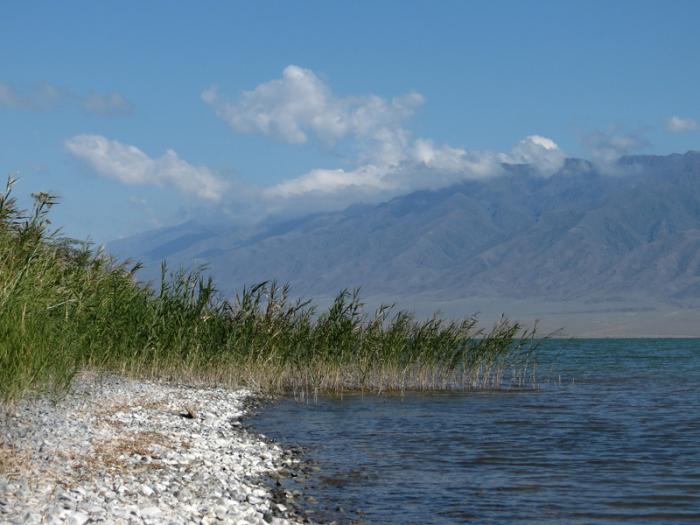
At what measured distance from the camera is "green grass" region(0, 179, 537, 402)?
22.1m

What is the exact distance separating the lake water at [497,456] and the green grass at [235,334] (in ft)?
4.53

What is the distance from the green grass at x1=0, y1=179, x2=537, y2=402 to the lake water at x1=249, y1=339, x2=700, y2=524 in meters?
1.38

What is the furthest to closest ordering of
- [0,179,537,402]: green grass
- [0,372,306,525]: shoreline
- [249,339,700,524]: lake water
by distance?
[0,179,537,402]: green grass < [249,339,700,524]: lake water < [0,372,306,525]: shoreline

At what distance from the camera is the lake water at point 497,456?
13891mm

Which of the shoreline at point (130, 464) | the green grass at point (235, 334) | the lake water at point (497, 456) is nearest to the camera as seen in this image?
the shoreline at point (130, 464)

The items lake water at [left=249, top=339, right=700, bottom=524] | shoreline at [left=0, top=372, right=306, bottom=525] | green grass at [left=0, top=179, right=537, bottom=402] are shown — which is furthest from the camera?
green grass at [left=0, top=179, right=537, bottom=402]

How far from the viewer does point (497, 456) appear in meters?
18.9

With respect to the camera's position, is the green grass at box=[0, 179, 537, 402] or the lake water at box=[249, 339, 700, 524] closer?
the lake water at box=[249, 339, 700, 524]

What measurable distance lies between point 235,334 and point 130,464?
13692mm

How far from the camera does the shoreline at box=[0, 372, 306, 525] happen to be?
10672 millimetres

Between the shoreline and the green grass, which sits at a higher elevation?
the green grass

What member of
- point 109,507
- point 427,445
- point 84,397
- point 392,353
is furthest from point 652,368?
point 109,507

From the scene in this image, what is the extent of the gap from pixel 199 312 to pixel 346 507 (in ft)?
44.9

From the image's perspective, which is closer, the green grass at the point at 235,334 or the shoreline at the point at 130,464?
the shoreline at the point at 130,464
